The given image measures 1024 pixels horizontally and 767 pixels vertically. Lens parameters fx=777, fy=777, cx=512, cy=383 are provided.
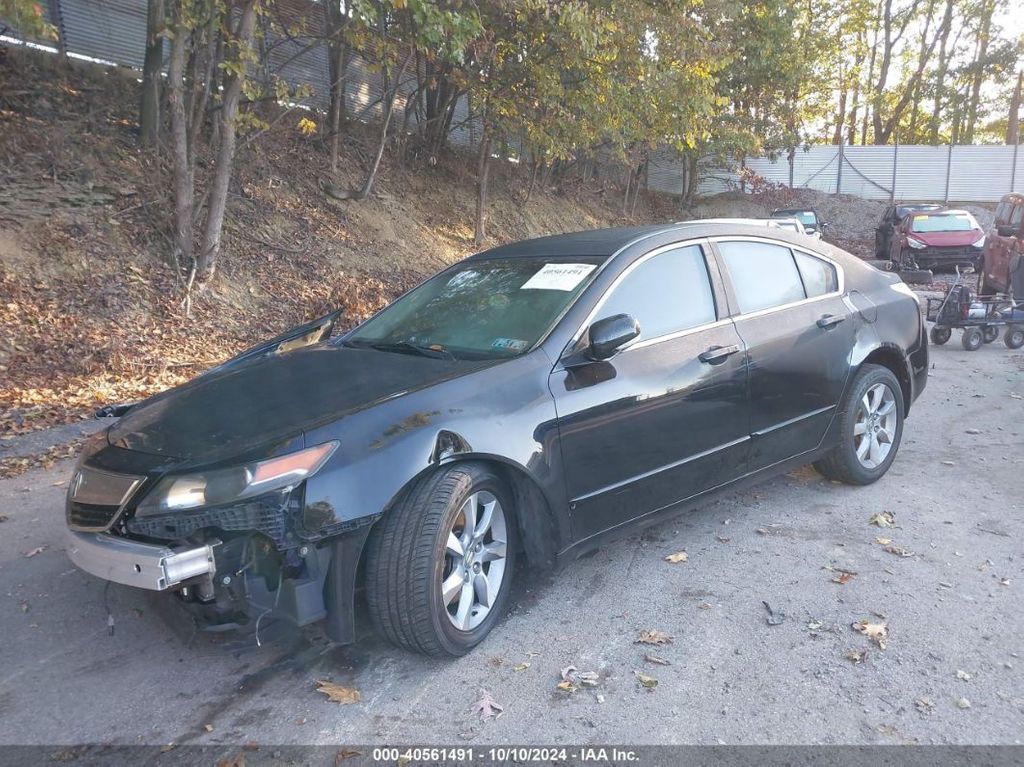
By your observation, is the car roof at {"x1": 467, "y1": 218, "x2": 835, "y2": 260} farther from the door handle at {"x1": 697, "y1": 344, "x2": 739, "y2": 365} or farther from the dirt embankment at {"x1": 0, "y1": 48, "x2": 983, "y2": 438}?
the dirt embankment at {"x1": 0, "y1": 48, "x2": 983, "y2": 438}

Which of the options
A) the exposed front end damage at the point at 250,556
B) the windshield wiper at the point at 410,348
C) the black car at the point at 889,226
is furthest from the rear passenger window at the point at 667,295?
the black car at the point at 889,226

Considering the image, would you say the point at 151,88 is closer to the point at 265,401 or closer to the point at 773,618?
the point at 265,401

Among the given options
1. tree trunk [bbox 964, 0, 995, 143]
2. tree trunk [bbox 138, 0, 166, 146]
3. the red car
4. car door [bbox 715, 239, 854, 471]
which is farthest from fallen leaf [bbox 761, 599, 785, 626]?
tree trunk [bbox 964, 0, 995, 143]

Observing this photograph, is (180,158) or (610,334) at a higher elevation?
(180,158)

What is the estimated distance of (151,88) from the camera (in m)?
10.5

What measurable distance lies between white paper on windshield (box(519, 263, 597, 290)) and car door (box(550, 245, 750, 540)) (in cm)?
18

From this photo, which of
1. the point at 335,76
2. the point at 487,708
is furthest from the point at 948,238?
the point at 487,708

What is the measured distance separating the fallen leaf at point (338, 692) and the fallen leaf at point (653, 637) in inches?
45.8

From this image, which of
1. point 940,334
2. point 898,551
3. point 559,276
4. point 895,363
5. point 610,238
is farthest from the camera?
point 940,334

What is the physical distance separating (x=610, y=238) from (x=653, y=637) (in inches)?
80.0

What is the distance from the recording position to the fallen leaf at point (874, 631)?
3199 millimetres

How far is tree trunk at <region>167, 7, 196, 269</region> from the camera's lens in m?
8.63

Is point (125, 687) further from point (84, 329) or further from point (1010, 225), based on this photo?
point (1010, 225)

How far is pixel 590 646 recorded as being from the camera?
3209 mm
